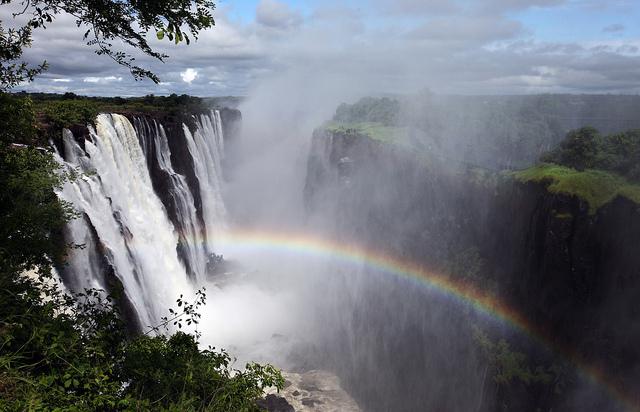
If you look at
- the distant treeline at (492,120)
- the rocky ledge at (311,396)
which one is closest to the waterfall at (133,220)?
the rocky ledge at (311,396)

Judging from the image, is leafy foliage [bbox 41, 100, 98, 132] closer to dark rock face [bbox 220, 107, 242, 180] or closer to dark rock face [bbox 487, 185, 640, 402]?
dark rock face [bbox 487, 185, 640, 402]

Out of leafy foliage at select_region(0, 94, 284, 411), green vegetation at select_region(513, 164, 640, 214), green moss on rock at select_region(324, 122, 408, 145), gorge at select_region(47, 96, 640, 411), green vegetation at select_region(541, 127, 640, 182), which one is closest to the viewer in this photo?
leafy foliage at select_region(0, 94, 284, 411)

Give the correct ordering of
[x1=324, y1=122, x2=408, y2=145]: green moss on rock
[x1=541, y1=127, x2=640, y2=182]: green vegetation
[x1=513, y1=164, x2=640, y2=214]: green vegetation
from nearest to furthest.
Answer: [x1=513, y1=164, x2=640, y2=214]: green vegetation
[x1=541, y1=127, x2=640, y2=182]: green vegetation
[x1=324, y1=122, x2=408, y2=145]: green moss on rock

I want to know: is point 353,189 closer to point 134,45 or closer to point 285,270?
point 285,270

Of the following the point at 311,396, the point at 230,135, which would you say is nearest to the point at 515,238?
the point at 311,396

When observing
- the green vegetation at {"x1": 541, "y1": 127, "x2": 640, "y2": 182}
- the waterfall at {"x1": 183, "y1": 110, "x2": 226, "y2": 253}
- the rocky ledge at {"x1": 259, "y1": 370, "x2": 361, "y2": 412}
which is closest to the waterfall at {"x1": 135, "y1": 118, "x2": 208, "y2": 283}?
the waterfall at {"x1": 183, "y1": 110, "x2": 226, "y2": 253}

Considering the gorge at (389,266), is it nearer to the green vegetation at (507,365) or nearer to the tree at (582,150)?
the green vegetation at (507,365)
